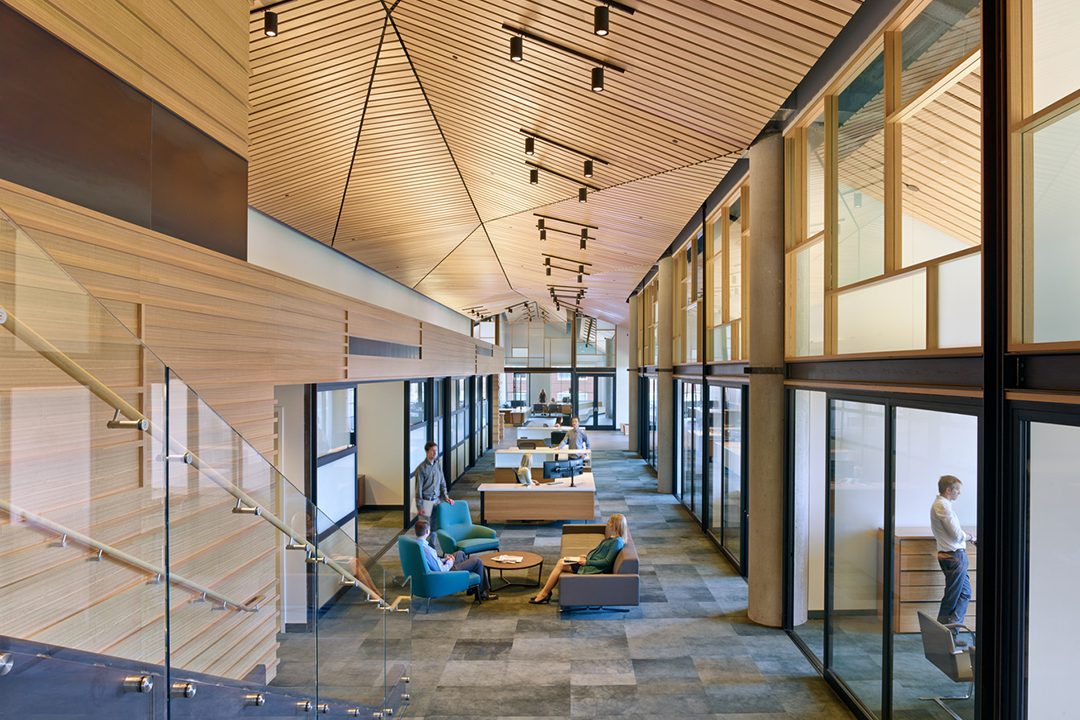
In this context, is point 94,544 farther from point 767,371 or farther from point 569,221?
point 569,221

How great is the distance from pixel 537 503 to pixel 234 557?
9.06 m

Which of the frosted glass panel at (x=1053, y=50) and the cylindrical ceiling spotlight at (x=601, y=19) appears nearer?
the frosted glass panel at (x=1053, y=50)

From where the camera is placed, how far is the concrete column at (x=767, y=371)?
22.2 feet

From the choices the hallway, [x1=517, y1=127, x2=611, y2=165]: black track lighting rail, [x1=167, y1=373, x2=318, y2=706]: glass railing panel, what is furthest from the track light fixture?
the hallway

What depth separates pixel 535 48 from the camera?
204 inches

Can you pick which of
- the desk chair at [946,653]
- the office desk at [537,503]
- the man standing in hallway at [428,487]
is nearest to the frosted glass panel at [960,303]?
the desk chair at [946,653]

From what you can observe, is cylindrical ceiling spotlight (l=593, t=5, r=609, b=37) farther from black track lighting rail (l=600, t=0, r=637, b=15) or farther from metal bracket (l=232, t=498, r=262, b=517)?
metal bracket (l=232, t=498, r=262, b=517)

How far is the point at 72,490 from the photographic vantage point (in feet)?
5.40

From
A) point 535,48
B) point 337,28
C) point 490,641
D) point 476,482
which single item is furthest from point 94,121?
point 476,482

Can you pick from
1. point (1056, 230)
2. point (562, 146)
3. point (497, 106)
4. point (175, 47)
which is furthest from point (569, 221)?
point (1056, 230)

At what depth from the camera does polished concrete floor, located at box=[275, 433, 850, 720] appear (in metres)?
4.32

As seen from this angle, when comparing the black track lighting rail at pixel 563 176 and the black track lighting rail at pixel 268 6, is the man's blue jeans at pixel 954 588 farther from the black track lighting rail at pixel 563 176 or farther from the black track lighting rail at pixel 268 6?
the black track lighting rail at pixel 563 176

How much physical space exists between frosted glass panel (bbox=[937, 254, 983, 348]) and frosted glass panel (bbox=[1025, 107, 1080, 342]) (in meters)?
0.40

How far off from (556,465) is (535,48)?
7.83 m
